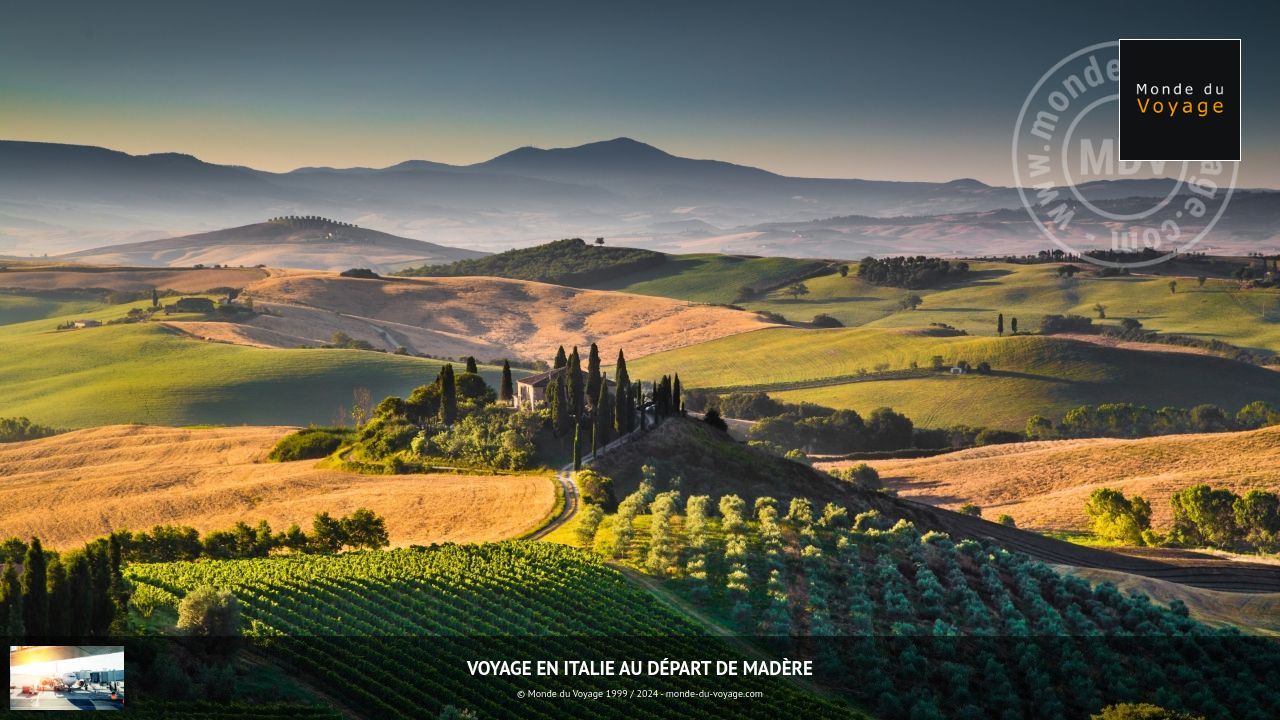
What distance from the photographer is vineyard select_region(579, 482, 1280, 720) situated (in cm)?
4625

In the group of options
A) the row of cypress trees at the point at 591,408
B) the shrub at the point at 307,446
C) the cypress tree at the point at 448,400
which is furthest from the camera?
the shrub at the point at 307,446

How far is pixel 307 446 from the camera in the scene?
9750cm

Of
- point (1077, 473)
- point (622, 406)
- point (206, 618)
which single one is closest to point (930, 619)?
point (206, 618)

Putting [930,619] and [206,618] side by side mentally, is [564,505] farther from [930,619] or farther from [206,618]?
[206,618]

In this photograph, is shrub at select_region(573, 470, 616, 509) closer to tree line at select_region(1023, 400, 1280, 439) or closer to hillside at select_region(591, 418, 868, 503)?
hillside at select_region(591, 418, 868, 503)

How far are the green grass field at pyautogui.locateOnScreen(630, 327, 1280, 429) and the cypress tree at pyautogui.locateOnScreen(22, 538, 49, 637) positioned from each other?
13164 cm

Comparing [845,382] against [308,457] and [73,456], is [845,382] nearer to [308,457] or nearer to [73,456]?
[308,457]

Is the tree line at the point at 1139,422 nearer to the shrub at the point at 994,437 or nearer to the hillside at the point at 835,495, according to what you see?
the shrub at the point at 994,437

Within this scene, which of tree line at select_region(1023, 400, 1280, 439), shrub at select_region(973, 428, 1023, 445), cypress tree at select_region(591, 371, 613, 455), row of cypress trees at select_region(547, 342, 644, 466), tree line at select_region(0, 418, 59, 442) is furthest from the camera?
tree line at select_region(1023, 400, 1280, 439)

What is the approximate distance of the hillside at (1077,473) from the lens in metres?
101

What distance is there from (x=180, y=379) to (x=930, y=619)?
117m

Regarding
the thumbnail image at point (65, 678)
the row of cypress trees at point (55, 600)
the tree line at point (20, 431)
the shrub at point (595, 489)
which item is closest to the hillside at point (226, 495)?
the shrub at point (595, 489)

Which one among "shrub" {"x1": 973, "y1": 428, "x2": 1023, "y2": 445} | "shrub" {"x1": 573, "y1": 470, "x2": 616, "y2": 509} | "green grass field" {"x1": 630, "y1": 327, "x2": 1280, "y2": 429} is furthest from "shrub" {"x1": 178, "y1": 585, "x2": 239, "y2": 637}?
Result: "green grass field" {"x1": 630, "y1": 327, "x2": 1280, "y2": 429}

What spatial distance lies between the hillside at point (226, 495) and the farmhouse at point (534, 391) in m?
14.9
